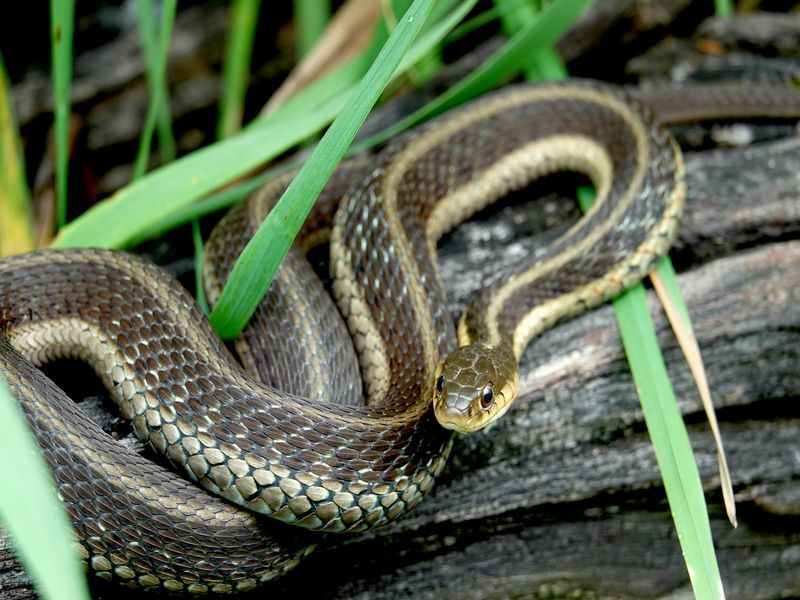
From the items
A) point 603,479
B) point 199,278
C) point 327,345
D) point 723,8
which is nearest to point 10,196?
point 199,278

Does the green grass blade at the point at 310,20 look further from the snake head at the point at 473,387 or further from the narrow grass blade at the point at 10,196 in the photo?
the snake head at the point at 473,387

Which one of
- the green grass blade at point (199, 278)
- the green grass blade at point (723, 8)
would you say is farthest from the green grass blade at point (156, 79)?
the green grass blade at point (723, 8)

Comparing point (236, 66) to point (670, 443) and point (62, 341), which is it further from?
point (670, 443)

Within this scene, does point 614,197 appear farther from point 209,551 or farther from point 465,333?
point 209,551

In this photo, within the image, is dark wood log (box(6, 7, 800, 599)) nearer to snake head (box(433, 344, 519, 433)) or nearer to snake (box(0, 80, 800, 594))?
snake (box(0, 80, 800, 594))

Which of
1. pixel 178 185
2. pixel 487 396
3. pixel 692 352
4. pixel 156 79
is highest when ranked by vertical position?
pixel 156 79

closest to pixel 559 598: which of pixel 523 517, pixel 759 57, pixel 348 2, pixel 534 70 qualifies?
pixel 523 517
